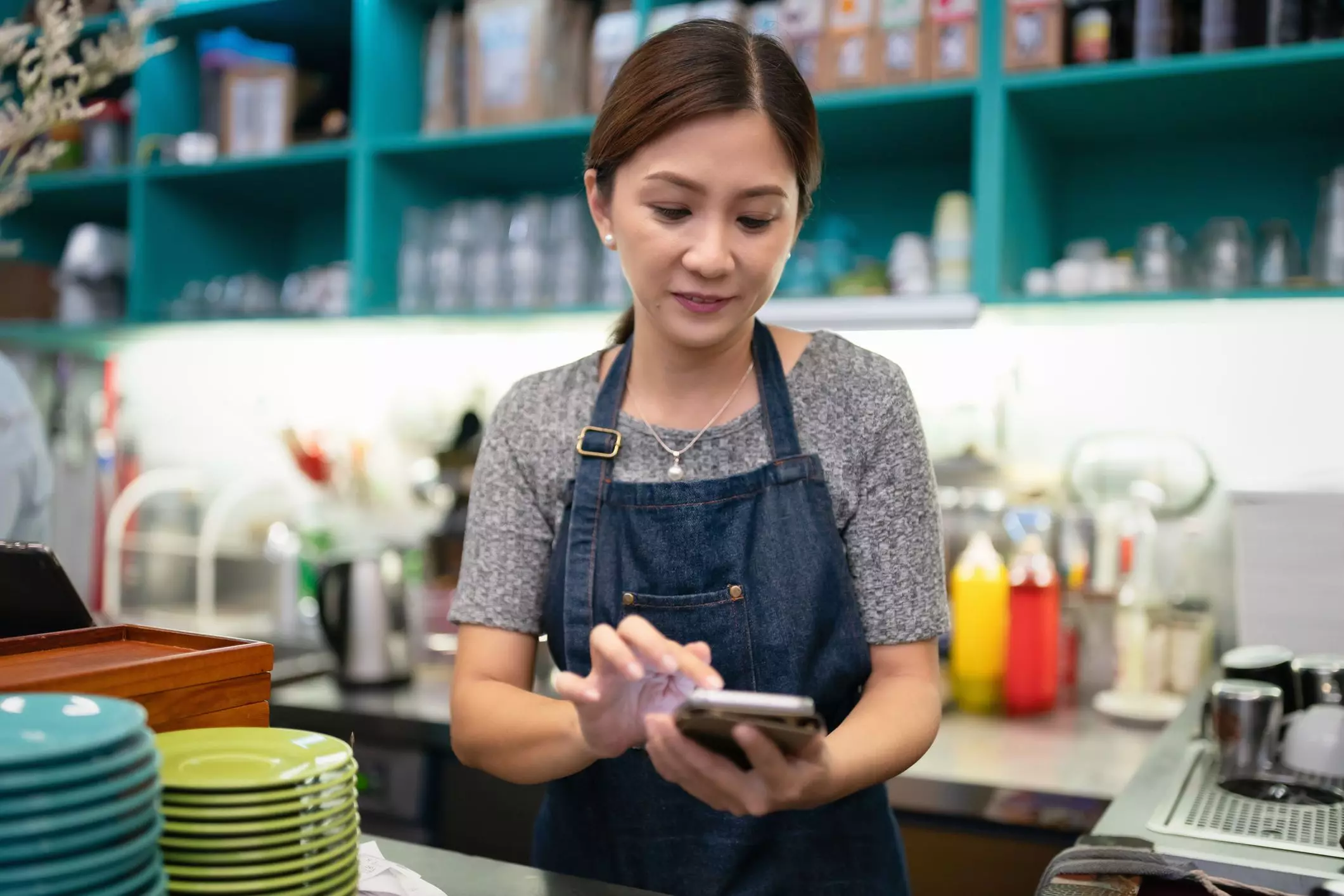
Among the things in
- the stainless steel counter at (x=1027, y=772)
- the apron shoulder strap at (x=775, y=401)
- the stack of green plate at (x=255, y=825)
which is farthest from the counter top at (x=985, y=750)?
the stack of green plate at (x=255, y=825)

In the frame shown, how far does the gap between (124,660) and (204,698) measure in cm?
6

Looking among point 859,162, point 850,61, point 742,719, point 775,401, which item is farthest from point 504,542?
point 859,162

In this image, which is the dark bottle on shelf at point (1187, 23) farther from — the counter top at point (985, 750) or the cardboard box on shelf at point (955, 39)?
the counter top at point (985, 750)

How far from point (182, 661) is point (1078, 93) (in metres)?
1.81

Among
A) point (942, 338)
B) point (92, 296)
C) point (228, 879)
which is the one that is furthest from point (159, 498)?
point (228, 879)

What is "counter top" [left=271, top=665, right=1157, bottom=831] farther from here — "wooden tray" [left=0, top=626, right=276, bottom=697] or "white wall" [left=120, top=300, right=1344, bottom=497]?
"wooden tray" [left=0, top=626, right=276, bottom=697]

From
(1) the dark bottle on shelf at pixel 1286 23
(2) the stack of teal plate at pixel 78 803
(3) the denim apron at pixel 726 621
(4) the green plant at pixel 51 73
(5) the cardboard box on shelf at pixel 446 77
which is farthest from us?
(5) the cardboard box on shelf at pixel 446 77

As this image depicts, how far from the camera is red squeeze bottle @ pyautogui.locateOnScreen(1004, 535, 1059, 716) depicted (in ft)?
6.82

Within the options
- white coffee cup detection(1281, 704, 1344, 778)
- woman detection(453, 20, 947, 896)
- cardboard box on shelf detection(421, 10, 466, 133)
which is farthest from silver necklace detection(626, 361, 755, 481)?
cardboard box on shelf detection(421, 10, 466, 133)

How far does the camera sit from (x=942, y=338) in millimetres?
2453

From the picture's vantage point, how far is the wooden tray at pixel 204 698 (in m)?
0.77

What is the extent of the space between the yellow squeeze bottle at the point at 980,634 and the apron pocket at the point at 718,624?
3.28 ft

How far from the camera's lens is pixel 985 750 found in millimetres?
1857

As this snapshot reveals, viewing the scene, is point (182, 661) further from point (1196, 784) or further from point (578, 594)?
point (1196, 784)
